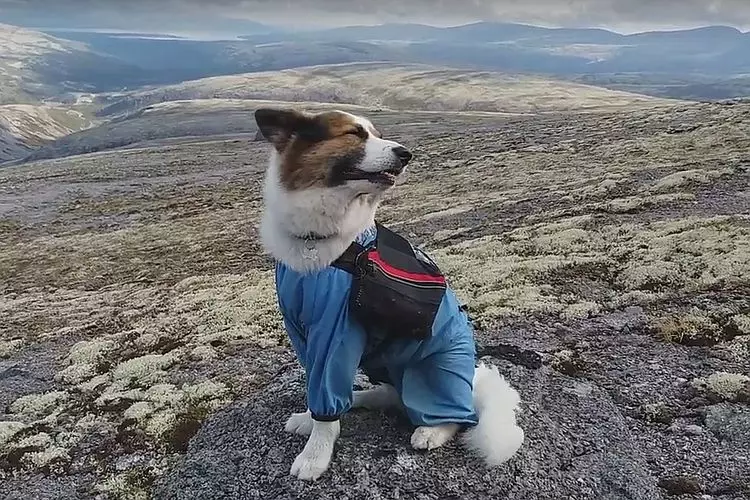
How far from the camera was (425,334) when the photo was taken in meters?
7.97

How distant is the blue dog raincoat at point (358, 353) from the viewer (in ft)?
25.4

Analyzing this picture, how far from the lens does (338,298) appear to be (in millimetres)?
7746

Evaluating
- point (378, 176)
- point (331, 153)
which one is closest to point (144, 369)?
point (331, 153)

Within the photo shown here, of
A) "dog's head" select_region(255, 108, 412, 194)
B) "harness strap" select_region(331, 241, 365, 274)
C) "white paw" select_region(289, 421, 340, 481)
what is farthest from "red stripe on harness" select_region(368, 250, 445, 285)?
"white paw" select_region(289, 421, 340, 481)

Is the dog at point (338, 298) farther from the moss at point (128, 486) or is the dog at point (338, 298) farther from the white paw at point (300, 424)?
the moss at point (128, 486)

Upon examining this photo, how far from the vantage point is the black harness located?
7.71m

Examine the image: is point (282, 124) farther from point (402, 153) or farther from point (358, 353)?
point (358, 353)

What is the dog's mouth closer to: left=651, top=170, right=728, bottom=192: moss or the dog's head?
the dog's head

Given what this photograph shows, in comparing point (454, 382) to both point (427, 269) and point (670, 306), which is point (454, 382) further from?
point (670, 306)

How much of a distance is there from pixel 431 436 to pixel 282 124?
169 inches

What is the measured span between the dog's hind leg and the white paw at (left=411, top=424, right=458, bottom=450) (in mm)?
856

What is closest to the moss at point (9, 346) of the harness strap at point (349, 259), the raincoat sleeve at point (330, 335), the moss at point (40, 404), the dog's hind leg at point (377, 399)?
the moss at point (40, 404)

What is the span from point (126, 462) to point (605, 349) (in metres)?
8.38

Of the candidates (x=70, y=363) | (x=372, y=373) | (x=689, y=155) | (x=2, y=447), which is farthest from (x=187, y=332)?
(x=689, y=155)
